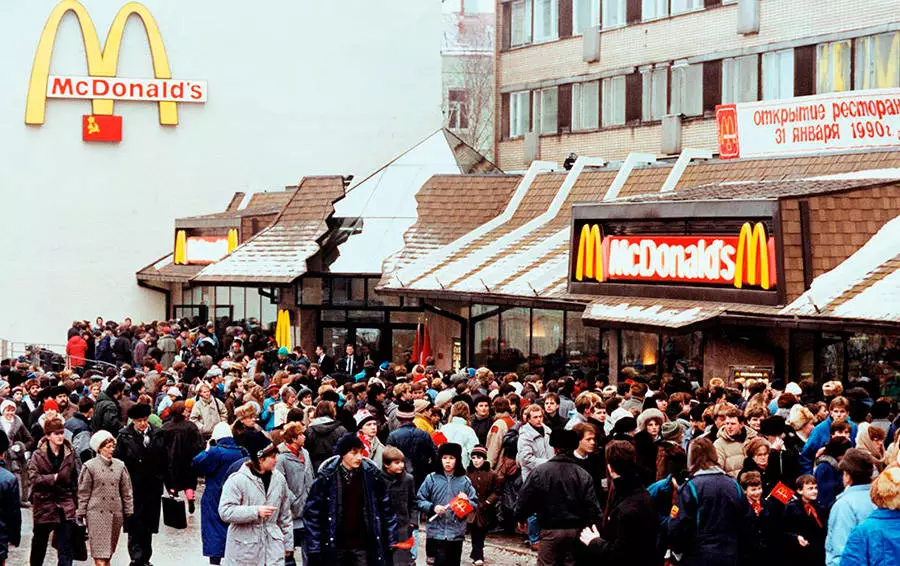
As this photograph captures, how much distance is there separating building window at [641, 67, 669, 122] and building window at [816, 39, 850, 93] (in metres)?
6.21

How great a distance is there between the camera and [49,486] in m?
15.6

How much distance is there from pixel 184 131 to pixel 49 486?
3720 cm

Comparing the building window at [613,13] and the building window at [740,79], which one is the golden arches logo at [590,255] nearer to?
the building window at [740,79]

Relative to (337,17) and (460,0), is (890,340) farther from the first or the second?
(460,0)

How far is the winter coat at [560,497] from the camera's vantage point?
1205 centimetres

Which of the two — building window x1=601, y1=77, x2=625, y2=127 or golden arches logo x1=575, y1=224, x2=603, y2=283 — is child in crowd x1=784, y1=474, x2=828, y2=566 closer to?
golden arches logo x1=575, y1=224, x2=603, y2=283

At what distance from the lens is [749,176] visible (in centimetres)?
2789

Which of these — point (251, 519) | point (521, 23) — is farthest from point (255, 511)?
point (521, 23)

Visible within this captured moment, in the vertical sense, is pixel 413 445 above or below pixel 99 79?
below

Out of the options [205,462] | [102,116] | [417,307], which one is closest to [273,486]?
[205,462]

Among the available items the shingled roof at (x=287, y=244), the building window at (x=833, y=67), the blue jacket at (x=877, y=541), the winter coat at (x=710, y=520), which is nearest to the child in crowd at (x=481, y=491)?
the winter coat at (x=710, y=520)

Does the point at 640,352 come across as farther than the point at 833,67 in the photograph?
No

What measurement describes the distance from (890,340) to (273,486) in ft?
36.8

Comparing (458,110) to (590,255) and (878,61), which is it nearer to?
(878,61)
